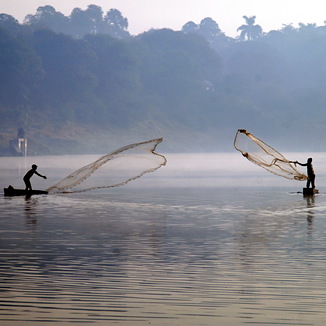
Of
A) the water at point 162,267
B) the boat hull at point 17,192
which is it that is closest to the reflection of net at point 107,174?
the boat hull at point 17,192

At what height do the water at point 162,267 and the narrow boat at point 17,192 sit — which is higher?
the narrow boat at point 17,192

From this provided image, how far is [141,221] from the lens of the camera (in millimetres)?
23516

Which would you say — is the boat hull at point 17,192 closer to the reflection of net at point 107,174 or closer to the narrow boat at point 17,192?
the narrow boat at point 17,192

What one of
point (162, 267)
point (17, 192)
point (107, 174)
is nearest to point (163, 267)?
point (162, 267)

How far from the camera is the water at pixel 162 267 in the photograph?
1033 cm

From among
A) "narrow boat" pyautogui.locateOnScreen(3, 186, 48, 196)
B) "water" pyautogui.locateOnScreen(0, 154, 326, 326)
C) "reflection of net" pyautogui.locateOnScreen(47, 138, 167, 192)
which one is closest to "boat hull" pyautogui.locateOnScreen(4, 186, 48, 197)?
"narrow boat" pyautogui.locateOnScreen(3, 186, 48, 196)

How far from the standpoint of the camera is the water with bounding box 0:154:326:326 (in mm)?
10328

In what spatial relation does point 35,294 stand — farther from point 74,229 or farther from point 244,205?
point 244,205

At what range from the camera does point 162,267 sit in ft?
45.9

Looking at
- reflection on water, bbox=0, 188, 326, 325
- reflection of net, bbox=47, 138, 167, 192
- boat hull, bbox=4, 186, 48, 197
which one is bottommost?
reflection on water, bbox=0, 188, 326, 325

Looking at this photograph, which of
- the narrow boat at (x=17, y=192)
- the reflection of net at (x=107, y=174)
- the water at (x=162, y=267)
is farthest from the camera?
the narrow boat at (x=17, y=192)

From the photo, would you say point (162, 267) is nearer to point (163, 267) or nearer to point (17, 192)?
point (163, 267)

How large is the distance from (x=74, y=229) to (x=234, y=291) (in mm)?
10002

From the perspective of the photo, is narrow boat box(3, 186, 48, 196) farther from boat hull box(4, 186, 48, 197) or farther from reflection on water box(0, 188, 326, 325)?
reflection on water box(0, 188, 326, 325)
